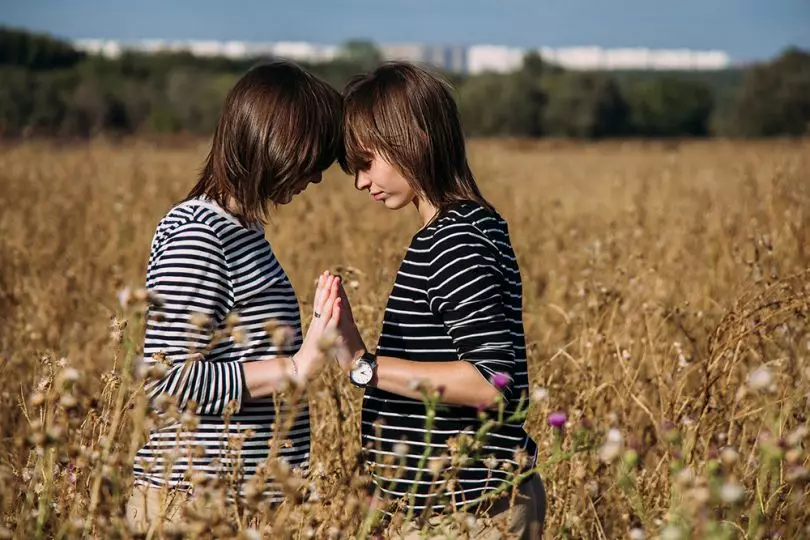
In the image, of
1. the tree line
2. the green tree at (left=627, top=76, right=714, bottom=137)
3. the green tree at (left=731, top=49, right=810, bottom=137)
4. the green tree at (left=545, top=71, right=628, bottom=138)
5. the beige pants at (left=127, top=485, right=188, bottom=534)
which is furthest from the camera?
the green tree at (left=627, top=76, right=714, bottom=137)

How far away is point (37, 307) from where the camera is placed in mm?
4531

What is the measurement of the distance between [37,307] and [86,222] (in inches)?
82.4

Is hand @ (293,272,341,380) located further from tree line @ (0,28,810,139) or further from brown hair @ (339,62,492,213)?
tree line @ (0,28,810,139)

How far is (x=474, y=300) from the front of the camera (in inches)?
67.8

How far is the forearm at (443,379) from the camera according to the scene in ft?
5.56

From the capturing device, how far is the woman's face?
75.0 inches

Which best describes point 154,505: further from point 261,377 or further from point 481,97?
point 481,97

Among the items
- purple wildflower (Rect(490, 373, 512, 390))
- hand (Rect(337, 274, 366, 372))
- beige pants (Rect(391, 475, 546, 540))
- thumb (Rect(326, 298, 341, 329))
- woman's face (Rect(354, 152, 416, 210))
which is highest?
woman's face (Rect(354, 152, 416, 210))

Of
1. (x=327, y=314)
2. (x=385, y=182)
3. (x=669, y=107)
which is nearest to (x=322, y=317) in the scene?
(x=327, y=314)

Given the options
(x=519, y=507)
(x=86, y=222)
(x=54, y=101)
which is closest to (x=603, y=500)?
(x=519, y=507)

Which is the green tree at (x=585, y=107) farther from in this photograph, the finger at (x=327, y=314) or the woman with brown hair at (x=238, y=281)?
the finger at (x=327, y=314)

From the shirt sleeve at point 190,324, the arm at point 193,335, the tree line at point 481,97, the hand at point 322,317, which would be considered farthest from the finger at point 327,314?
the tree line at point 481,97

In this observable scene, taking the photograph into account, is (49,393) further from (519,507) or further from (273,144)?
(519,507)

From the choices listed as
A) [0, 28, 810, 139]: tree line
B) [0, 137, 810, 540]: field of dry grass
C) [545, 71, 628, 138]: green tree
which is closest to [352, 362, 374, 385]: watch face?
[0, 137, 810, 540]: field of dry grass
